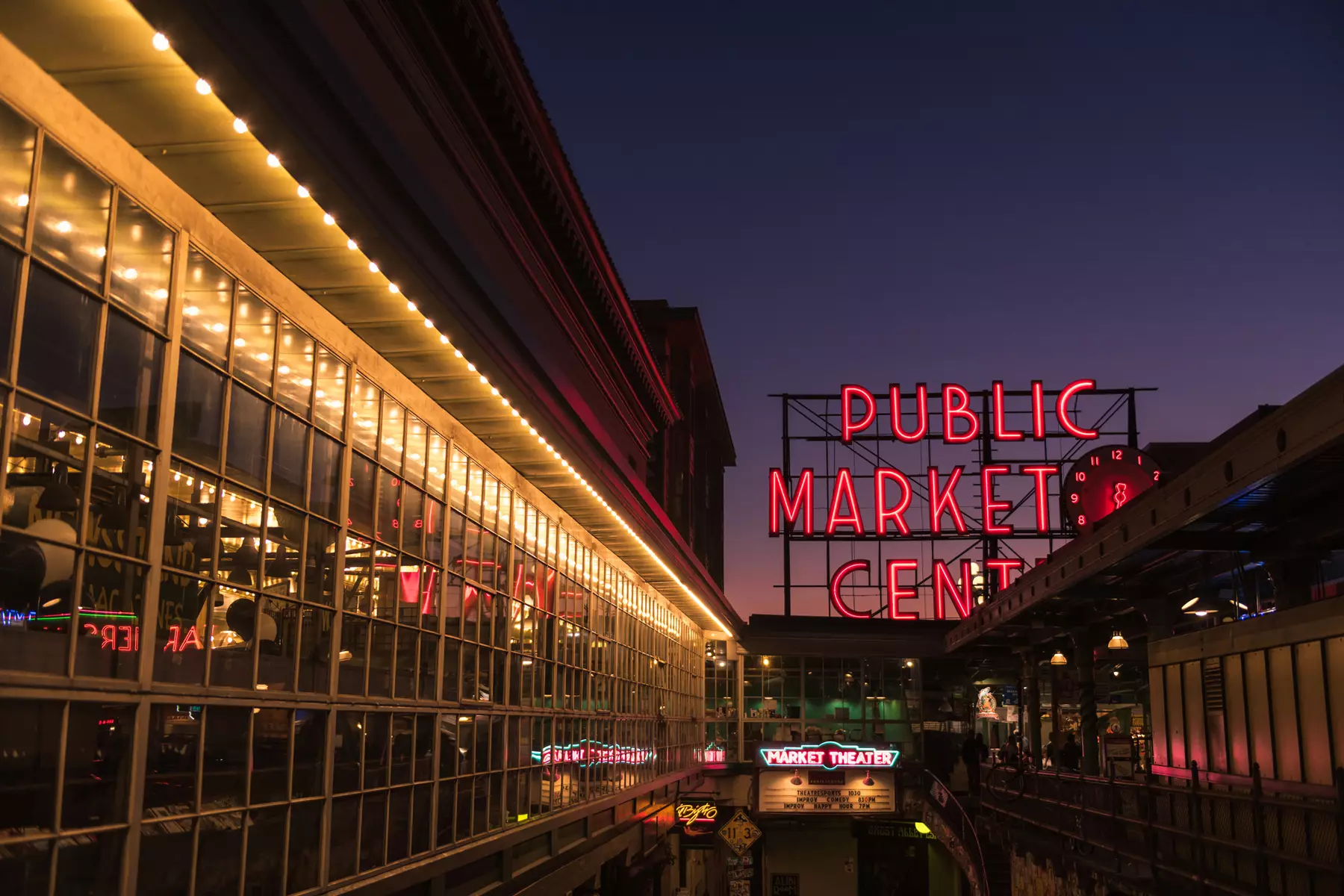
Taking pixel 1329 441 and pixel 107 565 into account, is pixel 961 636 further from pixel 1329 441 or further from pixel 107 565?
pixel 107 565

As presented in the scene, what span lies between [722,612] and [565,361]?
2090 centimetres

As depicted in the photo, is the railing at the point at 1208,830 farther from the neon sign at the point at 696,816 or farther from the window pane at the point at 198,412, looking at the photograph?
the neon sign at the point at 696,816

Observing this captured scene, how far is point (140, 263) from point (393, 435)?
524cm

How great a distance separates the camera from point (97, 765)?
7.97 metres

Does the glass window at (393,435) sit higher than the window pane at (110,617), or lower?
higher

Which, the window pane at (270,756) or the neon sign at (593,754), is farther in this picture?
the neon sign at (593,754)

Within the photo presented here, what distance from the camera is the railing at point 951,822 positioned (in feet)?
87.9

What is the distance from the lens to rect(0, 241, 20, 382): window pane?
279 inches

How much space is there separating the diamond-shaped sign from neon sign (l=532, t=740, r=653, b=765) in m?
2.69

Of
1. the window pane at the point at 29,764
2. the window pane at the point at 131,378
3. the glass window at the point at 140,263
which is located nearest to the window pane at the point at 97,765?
the window pane at the point at 29,764

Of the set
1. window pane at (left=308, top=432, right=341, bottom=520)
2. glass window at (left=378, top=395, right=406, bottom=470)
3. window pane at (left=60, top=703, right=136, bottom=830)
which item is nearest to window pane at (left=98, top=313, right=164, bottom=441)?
window pane at (left=60, top=703, right=136, bottom=830)

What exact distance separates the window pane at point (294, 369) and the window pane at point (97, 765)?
134 inches

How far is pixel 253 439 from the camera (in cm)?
1026

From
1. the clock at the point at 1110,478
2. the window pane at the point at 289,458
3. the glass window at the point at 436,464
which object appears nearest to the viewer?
the window pane at the point at 289,458
